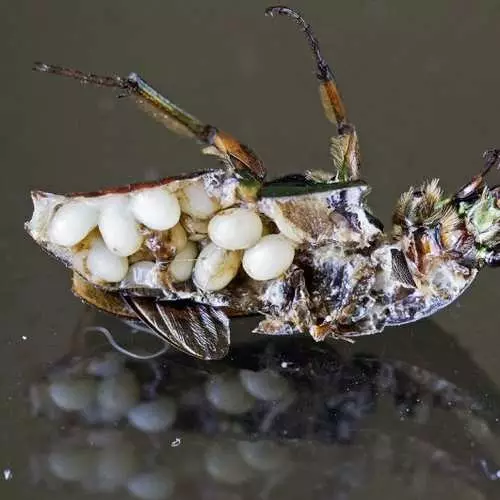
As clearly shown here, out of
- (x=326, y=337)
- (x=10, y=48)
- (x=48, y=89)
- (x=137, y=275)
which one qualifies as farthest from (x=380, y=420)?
(x=10, y=48)

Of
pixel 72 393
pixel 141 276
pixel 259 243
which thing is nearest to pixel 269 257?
pixel 259 243

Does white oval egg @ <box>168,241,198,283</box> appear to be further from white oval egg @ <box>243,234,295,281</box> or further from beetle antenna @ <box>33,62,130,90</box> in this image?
beetle antenna @ <box>33,62,130,90</box>

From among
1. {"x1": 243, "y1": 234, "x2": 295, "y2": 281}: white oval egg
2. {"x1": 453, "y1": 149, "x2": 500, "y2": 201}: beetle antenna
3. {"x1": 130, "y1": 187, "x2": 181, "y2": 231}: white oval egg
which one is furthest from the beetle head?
{"x1": 130, "y1": 187, "x2": 181, "y2": 231}: white oval egg

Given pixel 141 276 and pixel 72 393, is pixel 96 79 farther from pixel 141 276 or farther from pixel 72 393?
pixel 72 393

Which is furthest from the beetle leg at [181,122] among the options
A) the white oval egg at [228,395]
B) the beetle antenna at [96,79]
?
the white oval egg at [228,395]

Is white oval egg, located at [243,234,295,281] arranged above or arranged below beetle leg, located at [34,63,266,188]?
below

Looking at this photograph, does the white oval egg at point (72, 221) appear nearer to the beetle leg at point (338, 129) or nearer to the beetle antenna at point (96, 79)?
the beetle antenna at point (96, 79)
